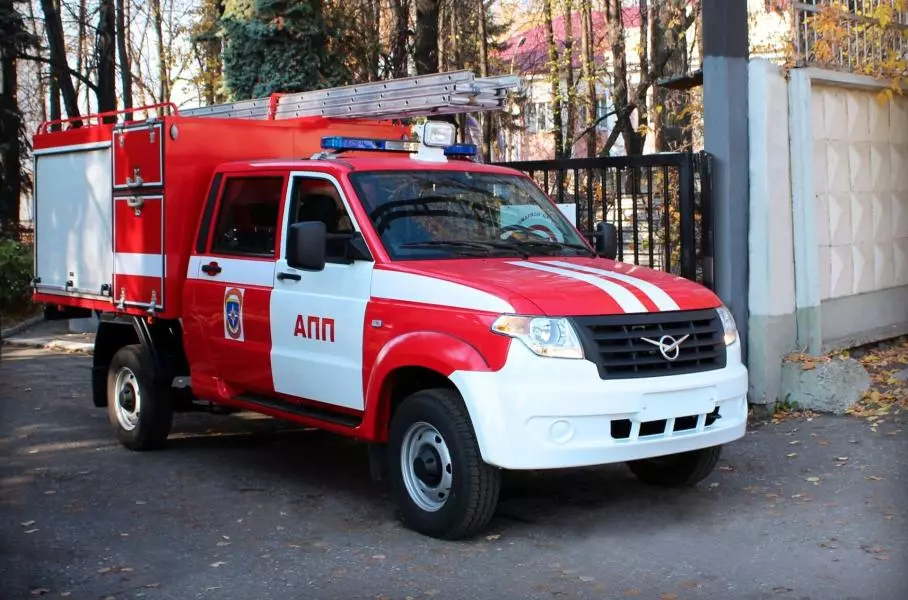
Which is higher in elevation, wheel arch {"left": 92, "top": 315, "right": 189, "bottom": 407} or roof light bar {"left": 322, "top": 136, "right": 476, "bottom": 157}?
roof light bar {"left": 322, "top": 136, "right": 476, "bottom": 157}

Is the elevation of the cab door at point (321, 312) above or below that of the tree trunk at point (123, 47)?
below

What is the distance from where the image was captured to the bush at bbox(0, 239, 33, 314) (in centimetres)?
1898

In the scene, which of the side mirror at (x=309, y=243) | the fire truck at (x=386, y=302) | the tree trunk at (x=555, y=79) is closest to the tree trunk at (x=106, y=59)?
the tree trunk at (x=555, y=79)

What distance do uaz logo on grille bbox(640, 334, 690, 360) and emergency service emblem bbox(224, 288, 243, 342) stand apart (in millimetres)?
2864

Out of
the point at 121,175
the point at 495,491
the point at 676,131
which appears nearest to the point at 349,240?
the point at 495,491

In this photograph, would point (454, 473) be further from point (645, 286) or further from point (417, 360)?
point (645, 286)

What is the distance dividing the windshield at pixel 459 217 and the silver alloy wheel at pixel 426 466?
106cm

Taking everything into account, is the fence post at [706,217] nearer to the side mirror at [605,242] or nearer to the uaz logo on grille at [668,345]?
the side mirror at [605,242]

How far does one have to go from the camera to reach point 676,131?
→ 27266 mm

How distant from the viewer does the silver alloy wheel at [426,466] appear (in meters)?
6.30

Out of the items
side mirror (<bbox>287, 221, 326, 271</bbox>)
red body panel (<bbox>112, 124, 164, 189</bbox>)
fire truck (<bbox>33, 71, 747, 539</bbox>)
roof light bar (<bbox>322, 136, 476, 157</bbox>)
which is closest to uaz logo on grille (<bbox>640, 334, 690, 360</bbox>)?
fire truck (<bbox>33, 71, 747, 539</bbox>)

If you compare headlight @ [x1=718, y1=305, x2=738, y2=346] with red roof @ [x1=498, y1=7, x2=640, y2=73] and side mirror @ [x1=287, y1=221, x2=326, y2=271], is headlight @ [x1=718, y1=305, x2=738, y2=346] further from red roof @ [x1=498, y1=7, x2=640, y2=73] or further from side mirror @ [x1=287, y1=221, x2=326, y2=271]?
red roof @ [x1=498, y1=7, x2=640, y2=73]

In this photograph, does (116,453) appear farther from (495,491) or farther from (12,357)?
(12,357)

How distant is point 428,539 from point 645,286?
6.03ft
